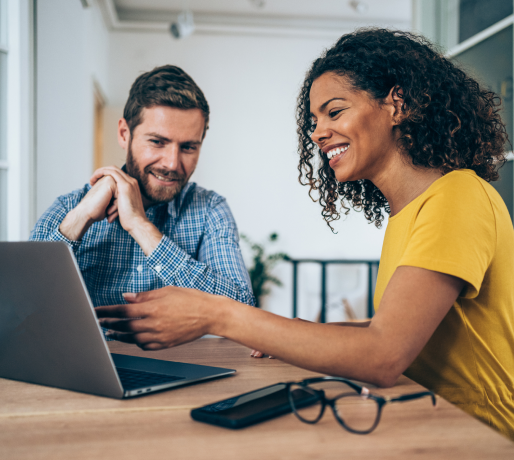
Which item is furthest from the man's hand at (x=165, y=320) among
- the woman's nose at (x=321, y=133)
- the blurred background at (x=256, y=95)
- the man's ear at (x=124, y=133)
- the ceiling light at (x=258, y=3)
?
the ceiling light at (x=258, y=3)

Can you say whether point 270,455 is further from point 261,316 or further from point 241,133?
point 241,133

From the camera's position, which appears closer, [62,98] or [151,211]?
[151,211]

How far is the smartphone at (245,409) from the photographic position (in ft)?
1.82

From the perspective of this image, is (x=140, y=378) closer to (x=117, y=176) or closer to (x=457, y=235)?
(x=457, y=235)

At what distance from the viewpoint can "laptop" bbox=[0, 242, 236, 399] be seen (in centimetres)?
63

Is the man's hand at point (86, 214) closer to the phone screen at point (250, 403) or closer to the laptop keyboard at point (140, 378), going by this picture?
the laptop keyboard at point (140, 378)

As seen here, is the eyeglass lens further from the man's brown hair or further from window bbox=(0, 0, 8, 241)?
window bbox=(0, 0, 8, 241)

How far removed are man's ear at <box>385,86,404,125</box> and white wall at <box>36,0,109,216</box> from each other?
180cm

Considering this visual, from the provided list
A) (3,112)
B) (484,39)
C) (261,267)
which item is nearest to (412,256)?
(484,39)

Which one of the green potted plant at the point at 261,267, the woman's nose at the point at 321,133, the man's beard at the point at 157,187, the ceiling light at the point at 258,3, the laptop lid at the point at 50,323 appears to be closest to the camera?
the laptop lid at the point at 50,323

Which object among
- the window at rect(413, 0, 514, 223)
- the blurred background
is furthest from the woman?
the blurred background

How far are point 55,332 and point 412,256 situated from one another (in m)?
0.58

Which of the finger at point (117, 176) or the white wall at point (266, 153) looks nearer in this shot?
the finger at point (117, 176)

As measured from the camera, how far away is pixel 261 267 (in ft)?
15.6
